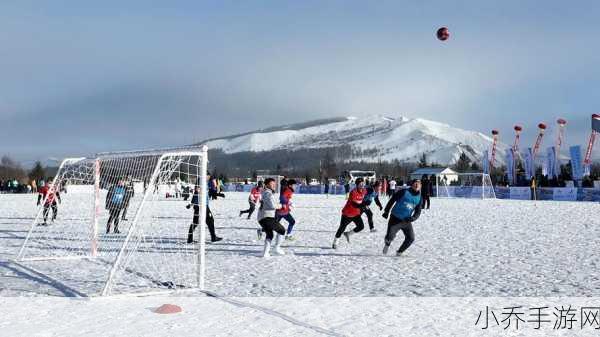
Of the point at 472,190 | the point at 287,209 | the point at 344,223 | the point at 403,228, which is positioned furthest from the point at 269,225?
the point at 472,190

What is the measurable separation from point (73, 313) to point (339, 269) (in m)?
4.60

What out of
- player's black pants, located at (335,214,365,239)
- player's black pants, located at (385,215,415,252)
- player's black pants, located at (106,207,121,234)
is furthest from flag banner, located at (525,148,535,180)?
player's black pants, located at (385,215,415,252)

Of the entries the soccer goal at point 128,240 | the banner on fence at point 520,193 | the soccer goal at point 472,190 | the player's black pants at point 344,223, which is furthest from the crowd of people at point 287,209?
the soccer goal at point 472,190

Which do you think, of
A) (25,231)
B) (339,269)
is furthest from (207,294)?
(25,231)

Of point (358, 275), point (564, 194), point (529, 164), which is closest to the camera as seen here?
point (358, 275)

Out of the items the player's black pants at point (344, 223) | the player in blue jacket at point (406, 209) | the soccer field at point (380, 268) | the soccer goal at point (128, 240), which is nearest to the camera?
the soccer field at point (380, 268)

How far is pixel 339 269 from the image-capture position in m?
9.90

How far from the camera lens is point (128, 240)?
7.88 metres

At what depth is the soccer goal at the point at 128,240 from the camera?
332 inches

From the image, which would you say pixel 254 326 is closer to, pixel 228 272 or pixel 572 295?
pixel 228 272

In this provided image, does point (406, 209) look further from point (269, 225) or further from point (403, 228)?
point (269, 225)

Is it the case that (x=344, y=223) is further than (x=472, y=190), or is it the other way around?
(x=472, y=190)

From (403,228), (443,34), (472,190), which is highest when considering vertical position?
(443,34)

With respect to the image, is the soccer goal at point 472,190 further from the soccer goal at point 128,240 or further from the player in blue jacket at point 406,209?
the player in blue jacket at point 406,209
